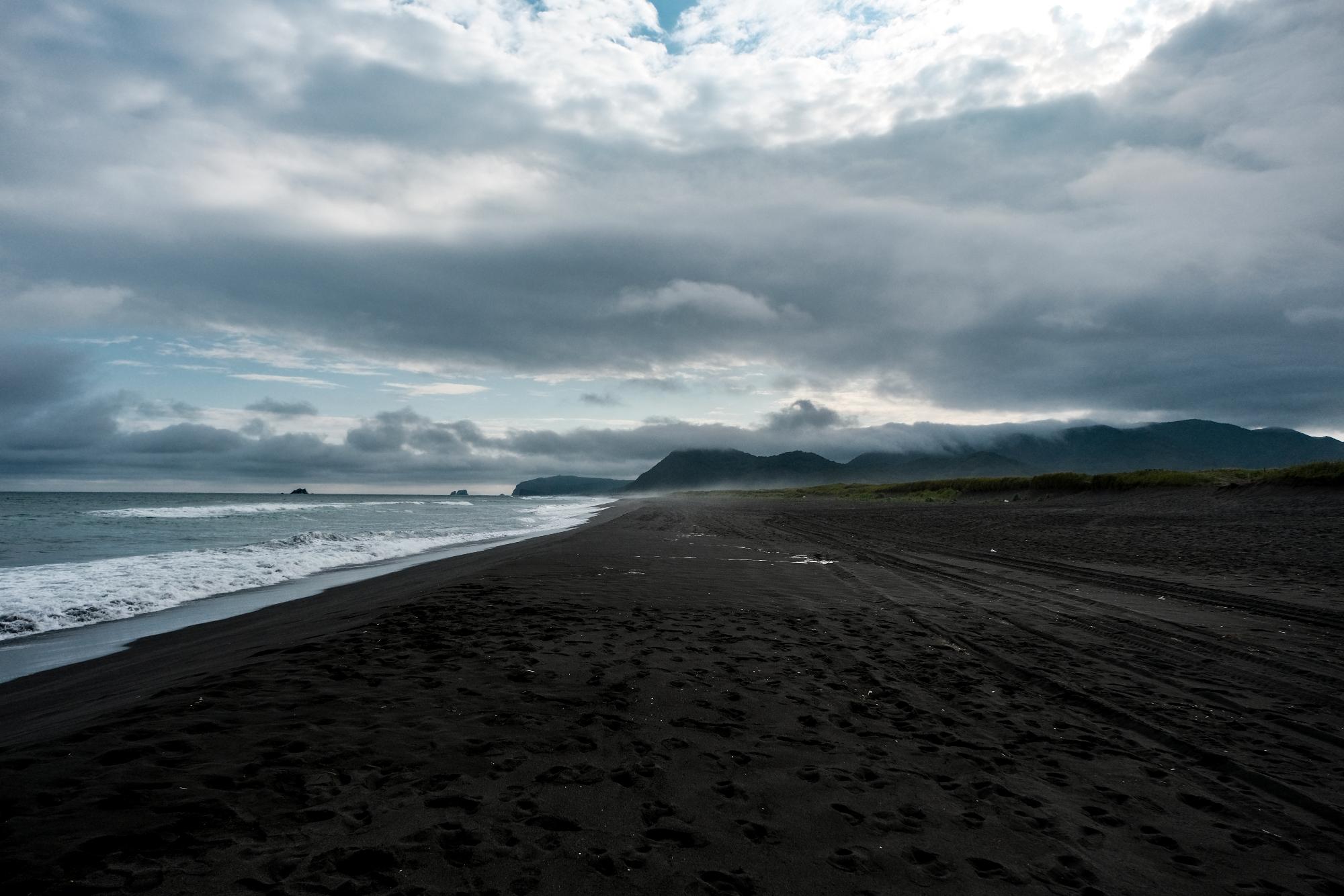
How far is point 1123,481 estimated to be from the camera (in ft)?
172

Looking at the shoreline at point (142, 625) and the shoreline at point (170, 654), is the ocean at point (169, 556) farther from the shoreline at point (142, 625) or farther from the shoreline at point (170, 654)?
the shoreline at point (170, 654)

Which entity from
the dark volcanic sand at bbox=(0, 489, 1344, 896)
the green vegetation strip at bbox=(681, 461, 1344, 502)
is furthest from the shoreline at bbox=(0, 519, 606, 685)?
the green vegetation strip at bbox=(681, 461, 1344, 502)

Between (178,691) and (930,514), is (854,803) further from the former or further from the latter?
(930,514)

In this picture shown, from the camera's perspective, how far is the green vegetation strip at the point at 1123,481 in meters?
38.3

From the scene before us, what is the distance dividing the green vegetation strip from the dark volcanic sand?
36.9 m

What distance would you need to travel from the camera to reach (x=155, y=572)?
57.4 ft

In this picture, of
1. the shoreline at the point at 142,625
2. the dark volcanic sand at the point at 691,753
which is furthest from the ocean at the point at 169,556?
the dark volcanic sand at the point at 691,753

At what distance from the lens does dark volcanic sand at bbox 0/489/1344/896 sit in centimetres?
394

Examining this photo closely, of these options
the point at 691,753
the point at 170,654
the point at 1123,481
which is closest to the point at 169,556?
the point at 170,654

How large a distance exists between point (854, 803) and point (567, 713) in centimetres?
291

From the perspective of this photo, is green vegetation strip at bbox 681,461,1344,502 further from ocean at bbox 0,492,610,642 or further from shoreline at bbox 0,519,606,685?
shoreline at bbox 0,519,606,685

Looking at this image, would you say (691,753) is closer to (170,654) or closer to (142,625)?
(170,654)

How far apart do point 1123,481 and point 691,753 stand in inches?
2338

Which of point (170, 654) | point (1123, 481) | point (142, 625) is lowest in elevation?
point (142, 625)
